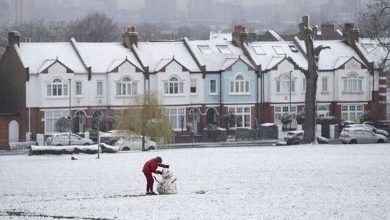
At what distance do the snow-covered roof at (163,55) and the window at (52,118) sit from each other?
8.38m

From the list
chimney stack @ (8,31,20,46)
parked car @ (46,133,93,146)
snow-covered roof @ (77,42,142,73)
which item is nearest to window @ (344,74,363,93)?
snow-covered roof @ (77,42,142,73)

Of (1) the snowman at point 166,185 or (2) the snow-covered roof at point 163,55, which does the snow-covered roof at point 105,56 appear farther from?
(1) the snowman at point 166,185

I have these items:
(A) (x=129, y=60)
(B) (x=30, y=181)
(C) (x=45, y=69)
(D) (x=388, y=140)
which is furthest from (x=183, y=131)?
(B) (x=30, y=181)

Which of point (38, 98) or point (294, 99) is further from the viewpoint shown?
point (294, 99)

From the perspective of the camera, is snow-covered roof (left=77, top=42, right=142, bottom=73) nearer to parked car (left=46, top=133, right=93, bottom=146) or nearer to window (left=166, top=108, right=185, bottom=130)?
window (left=166, top=108, right=185, bottom=130)

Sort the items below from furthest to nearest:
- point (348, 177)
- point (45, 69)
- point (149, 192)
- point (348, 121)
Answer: point (348, 121), point (45, 69), point (348, 177), point (149, 192)

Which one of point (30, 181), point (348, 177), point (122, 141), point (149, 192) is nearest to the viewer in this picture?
point (149, 192)

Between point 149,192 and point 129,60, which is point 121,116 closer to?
point 129,60

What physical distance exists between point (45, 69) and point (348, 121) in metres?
25.7

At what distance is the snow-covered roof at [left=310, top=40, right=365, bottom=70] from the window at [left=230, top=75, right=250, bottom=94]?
682cm

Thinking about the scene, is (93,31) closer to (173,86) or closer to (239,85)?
(239,85)

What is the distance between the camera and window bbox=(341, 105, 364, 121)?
87562mm

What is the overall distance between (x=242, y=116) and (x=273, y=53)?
276 inches

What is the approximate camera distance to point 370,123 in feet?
270
